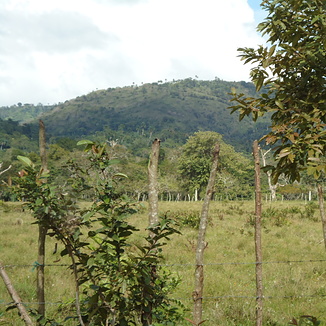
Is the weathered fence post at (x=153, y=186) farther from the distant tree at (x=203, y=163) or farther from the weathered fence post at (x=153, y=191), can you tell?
the distant tree at (x=203, y=163)

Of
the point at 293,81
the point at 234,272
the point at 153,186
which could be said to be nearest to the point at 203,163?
the point at 234,272

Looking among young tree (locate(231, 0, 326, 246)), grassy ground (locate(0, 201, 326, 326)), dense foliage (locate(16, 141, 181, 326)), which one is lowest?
grassy ground (locate(0, 201, 326, 326))

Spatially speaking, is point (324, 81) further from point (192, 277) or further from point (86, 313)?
point (192, 277)

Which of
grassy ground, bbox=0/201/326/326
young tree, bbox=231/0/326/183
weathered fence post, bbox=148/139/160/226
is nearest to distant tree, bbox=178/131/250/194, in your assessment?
grassy ground, bbox=0/201/326/326

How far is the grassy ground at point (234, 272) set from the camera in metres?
6.56

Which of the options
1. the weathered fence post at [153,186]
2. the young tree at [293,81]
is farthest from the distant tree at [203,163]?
the weathered fence post at [153,186]

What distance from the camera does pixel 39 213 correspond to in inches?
99.7

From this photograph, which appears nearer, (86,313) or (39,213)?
(39,213)

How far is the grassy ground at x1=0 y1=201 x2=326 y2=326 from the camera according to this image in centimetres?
656

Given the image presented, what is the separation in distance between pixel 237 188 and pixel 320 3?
202 feet

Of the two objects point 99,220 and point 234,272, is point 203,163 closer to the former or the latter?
point 234,272

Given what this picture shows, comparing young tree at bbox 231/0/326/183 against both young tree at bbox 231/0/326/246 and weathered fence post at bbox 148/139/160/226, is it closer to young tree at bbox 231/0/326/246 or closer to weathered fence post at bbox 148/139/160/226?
young tree at bbox 231/0/326/246

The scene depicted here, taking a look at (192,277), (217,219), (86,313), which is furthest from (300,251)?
(86,313)

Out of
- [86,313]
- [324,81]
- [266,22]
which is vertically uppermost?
[266,22]
